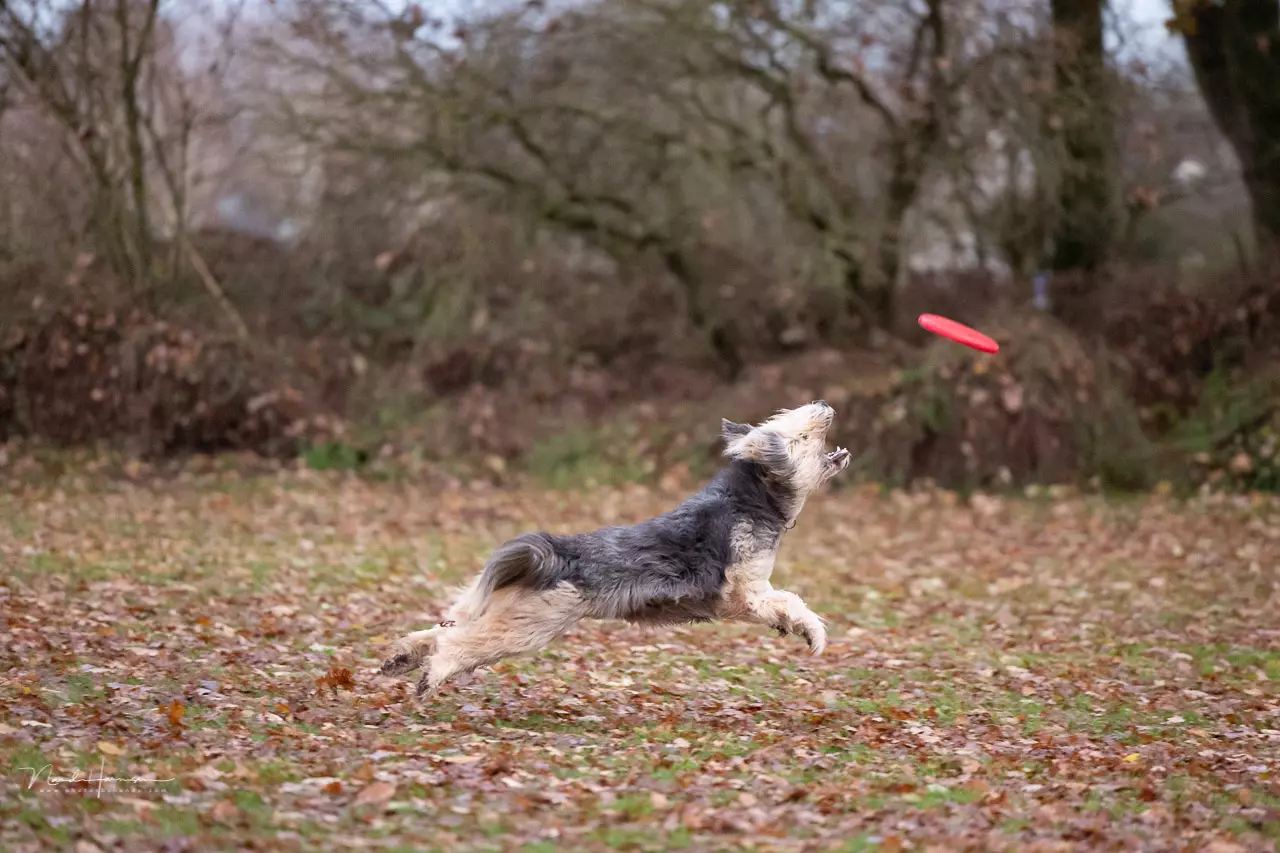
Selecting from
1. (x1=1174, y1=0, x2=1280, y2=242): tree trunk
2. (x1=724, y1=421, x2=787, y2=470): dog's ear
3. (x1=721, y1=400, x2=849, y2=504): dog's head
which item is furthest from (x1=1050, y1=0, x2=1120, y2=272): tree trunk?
(x1=724, y1=421, x2=787, y2=470): dog's ear

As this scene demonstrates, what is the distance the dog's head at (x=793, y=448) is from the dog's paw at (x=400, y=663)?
76.9 inches

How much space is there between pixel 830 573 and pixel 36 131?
1179cm

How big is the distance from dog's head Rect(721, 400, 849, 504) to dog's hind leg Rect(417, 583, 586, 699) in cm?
126

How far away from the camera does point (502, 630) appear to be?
284 inches

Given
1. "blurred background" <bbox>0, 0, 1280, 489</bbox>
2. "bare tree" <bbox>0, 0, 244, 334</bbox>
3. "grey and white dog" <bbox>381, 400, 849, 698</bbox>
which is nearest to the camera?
"grey and white dog" <bbox>381, 400, 849, 698</bbox>

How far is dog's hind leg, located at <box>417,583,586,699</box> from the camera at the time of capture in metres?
7.21

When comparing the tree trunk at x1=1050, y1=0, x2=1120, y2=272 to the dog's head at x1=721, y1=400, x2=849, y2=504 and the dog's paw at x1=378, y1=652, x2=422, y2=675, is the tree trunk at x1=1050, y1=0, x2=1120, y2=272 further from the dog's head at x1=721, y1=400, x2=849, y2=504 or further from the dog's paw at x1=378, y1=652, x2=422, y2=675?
the dog's paw at x1=378, y1=652, x2=422, y2=675

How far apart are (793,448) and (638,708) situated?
1.66 m

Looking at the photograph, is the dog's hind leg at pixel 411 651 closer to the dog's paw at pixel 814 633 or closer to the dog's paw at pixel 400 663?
the dog's paw at pixel 400 663

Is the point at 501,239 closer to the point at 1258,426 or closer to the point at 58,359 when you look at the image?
the point at 58,359

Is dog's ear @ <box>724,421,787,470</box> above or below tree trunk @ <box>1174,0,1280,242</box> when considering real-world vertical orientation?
below

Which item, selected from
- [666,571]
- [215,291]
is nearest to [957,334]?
[666,571]

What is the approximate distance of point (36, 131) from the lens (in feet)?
60.1
